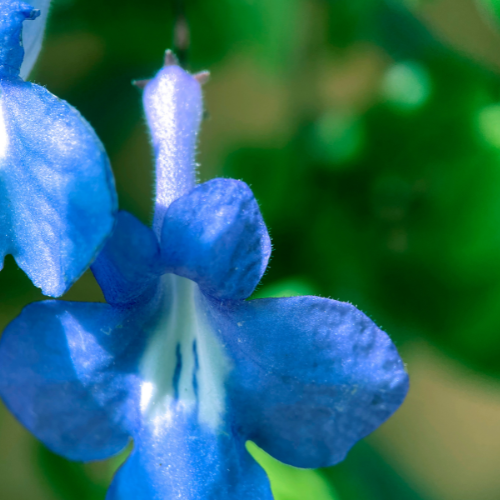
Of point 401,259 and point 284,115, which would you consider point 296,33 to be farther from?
point 401,259

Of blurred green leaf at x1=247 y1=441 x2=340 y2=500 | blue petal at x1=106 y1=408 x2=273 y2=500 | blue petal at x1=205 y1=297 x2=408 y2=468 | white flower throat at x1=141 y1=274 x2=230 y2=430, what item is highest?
blue petal at x1=205 y1=297 x2=408 y2=468

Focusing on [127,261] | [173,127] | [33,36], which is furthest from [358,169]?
[127,261]

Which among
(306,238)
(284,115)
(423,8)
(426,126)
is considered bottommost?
(306,238)

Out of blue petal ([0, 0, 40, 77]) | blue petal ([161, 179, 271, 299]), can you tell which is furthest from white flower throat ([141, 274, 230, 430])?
blue petal ([0, 0, 40, 77])

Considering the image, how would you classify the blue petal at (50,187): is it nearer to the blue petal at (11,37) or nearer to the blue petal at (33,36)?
the blue petal at (11,37)

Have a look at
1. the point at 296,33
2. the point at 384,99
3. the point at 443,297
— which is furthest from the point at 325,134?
the point at 443,297

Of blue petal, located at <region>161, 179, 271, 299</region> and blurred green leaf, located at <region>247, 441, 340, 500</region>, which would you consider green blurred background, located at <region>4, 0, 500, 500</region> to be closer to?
blurred green leaf, located at <region>247, 441, 340, 500</region>
